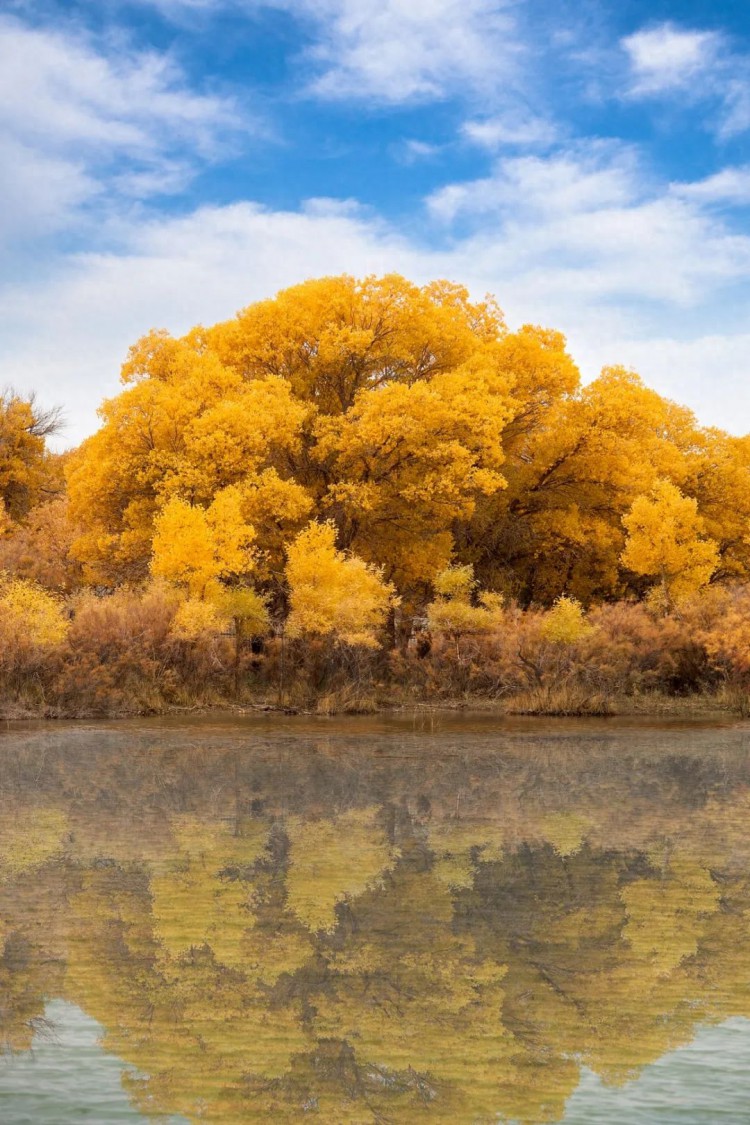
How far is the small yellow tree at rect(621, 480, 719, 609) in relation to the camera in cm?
3328

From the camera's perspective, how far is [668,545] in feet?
109

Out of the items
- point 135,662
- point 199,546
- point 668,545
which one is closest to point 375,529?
point 668,545

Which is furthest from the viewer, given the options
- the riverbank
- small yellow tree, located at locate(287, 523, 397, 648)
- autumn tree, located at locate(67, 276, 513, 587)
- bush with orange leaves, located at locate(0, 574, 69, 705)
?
autumn tree, located at locate(67, 276, 513, 587)

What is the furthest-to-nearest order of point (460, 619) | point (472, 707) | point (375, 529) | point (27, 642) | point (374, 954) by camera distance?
point (375, 529)
point (460, 619)
point (472, 707)
point (27, 642)
point (374, 954)

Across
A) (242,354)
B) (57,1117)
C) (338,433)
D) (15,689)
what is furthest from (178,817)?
(242,354)

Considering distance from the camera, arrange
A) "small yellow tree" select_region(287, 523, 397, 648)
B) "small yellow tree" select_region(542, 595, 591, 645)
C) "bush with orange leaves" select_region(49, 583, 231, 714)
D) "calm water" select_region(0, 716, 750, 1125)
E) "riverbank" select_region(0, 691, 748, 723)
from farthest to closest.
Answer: "small yellow tree" select_region(287, 523, 397, 648) → "small yellow tree" select_region(542, 595, 591, 645) → "riverbank" select_region(0, 691, 748, 723) → "bush with orange leaves" select_region(49, 583, 231, 714) → "calm water" select_region(0, 716, 750, 1125)

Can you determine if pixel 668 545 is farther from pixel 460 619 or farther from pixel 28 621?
pixel 28 621

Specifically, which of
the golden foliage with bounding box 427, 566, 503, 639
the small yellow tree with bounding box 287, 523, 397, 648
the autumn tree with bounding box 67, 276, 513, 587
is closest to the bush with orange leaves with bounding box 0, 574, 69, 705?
the small yellow tree with bounding box 287, 523, 397, 648

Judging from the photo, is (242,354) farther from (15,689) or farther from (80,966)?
(80,966)

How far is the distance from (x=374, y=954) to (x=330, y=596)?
2186 cm

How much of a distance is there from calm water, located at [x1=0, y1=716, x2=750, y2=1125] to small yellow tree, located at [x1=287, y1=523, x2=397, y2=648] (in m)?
13.9

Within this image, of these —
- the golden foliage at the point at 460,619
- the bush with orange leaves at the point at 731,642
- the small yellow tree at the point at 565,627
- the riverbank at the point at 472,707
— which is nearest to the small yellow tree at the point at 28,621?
the riverbank at the point at 472,707

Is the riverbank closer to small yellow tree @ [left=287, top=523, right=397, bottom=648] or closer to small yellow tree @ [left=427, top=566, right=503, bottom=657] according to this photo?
small yellow tree @ [left=287, top=523, right=397, bottom=648]

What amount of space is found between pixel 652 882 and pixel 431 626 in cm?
2134
